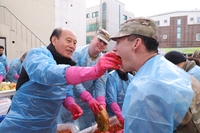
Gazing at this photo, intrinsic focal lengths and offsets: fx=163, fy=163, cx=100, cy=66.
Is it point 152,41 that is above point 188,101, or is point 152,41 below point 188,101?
above

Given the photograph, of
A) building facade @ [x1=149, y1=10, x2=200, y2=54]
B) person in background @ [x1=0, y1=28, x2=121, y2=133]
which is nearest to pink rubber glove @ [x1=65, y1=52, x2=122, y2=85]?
person in background @ [x1=0, y1=28, x2=121, y2=133]

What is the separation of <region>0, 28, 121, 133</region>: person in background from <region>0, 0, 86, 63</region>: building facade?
22.6 ft

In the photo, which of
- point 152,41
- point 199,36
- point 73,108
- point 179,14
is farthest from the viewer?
point 179,14

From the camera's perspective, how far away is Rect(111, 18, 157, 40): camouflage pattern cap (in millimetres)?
1024

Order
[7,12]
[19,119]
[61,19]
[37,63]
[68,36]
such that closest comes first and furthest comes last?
[37,63]
[19,119]
[68,36]
[7,12]
[61,19]

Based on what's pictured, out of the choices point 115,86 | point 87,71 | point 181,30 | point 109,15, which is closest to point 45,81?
point 87,71

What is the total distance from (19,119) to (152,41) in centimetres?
132

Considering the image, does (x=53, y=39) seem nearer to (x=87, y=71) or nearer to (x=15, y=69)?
(x=87, y=71)

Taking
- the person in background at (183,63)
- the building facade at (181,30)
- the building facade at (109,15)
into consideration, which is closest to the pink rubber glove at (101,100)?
the person in background at (183,63)

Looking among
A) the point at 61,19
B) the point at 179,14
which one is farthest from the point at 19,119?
the point at 179,14

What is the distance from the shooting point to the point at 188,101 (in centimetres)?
84

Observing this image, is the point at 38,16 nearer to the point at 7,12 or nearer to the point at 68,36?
the point at 7,12

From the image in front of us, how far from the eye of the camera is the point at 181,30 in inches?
1098

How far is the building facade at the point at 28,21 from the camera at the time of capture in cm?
756
